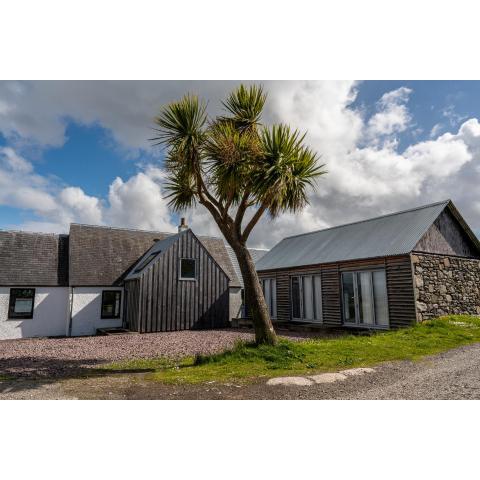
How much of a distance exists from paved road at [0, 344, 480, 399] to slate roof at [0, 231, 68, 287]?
14.3 meters

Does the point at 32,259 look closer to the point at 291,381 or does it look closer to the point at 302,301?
the point at 302,301

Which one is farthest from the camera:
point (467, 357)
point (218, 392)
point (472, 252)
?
point (472, 252)

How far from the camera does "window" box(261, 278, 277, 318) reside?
75.2 feet

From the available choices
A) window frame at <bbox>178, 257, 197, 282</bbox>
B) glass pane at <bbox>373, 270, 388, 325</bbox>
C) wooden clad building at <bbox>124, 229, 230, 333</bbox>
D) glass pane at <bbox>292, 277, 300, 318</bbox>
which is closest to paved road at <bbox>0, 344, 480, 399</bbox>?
glass pane at <bbox>373, 270, 388, 325</bbox>

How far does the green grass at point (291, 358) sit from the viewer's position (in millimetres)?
8488

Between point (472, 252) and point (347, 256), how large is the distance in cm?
675

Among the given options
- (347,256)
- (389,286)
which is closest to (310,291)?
(347,256)

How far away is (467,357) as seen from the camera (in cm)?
985

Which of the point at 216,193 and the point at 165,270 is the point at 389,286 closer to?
the point at 216,193

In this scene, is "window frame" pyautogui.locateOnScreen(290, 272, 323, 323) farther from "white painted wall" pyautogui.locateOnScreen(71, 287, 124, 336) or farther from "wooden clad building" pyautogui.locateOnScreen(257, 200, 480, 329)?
"white painted wall" pyautogui.locateOnScreen(71, 287, 124, 336)

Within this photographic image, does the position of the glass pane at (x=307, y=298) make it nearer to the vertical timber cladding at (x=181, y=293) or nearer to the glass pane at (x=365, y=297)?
the glass pane at (x=365, y=297)

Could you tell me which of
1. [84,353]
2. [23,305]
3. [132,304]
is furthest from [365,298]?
[23,305]

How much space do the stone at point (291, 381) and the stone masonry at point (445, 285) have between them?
9556 mm

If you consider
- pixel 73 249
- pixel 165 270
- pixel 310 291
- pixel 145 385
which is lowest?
pixel 145 385
